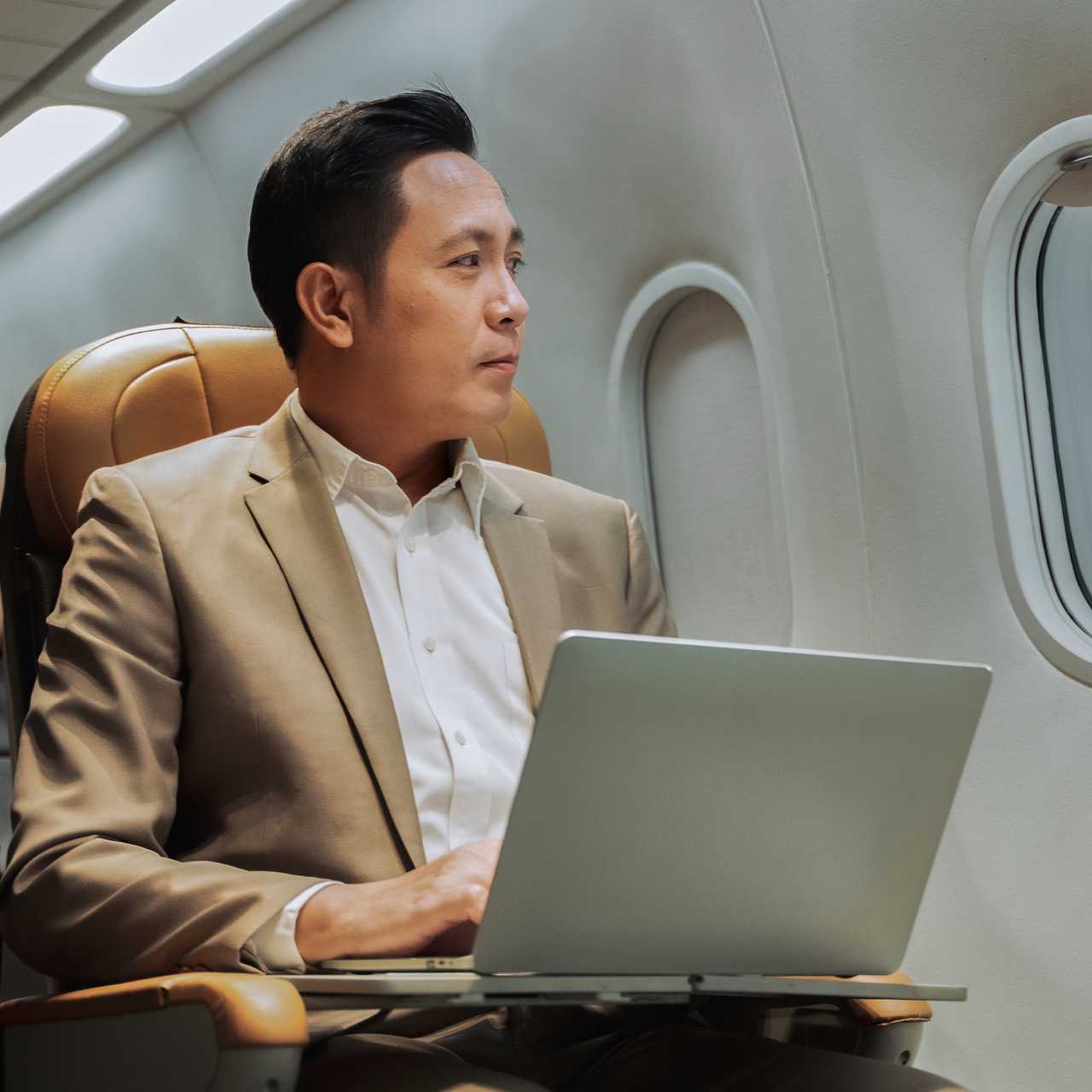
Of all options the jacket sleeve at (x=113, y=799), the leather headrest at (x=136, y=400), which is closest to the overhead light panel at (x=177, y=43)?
the leather headrest at (x=136, y=400)

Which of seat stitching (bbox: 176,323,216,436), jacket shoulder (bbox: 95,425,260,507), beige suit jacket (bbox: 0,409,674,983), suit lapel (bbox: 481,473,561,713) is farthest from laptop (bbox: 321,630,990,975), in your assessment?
seat stitching (bbox: 176,323,216,436)

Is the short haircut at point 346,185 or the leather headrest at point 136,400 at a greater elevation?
the short haircut at point 346,185

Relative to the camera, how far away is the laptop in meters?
1.28

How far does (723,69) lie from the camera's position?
10.2ft

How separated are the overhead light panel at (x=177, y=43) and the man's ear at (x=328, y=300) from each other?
218 centimetres

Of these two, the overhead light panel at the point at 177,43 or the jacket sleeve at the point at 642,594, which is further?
the overhead light panel at the point at 177,43

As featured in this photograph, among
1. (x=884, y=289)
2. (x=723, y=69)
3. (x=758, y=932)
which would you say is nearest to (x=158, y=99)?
(x=723, y=69)

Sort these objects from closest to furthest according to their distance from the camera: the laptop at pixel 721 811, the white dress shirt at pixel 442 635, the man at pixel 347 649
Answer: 1. the laptop at pixel 721 811
2. the man at pixel 347 649
3. the white dress shirt at pixel 442 635

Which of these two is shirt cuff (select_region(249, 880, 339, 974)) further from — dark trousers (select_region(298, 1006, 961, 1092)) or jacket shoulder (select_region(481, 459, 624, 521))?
jacket shoulder (select_region(481, 459, 624, 521))

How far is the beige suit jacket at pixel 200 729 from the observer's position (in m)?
1.59

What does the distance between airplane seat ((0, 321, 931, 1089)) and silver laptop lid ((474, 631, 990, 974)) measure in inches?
9.0

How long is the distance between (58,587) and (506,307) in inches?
29.9

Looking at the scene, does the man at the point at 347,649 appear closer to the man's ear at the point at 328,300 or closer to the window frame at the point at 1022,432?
the man's ear at the point at 328,300

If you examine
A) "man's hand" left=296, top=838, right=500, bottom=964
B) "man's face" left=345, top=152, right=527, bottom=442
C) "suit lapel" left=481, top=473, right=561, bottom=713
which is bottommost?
"man's hand" left=296, top=838, right=500, bottom=964
